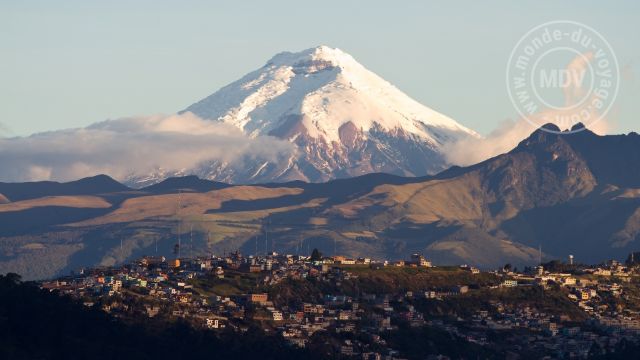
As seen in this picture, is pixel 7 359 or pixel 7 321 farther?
pixel 7 321

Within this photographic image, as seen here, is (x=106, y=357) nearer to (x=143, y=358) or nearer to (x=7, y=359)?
(x=143, y=358)

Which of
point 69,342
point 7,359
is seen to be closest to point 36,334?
point 69,342

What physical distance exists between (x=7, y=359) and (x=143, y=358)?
23.3 metres

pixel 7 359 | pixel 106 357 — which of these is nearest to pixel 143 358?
pixel 106 357

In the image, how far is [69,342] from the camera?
646ft

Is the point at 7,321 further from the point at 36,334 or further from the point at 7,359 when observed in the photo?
the point at 7,359

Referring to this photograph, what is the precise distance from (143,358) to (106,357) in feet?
16.5

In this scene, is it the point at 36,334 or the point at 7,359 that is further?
the point at 36,334

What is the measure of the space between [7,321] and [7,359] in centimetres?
2061

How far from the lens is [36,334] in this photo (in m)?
197

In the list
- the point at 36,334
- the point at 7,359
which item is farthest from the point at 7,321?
the point at 7,359

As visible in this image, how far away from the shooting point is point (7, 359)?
7008 inches

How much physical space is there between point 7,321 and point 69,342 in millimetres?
5658

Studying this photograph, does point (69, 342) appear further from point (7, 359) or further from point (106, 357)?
point (7, 359)
